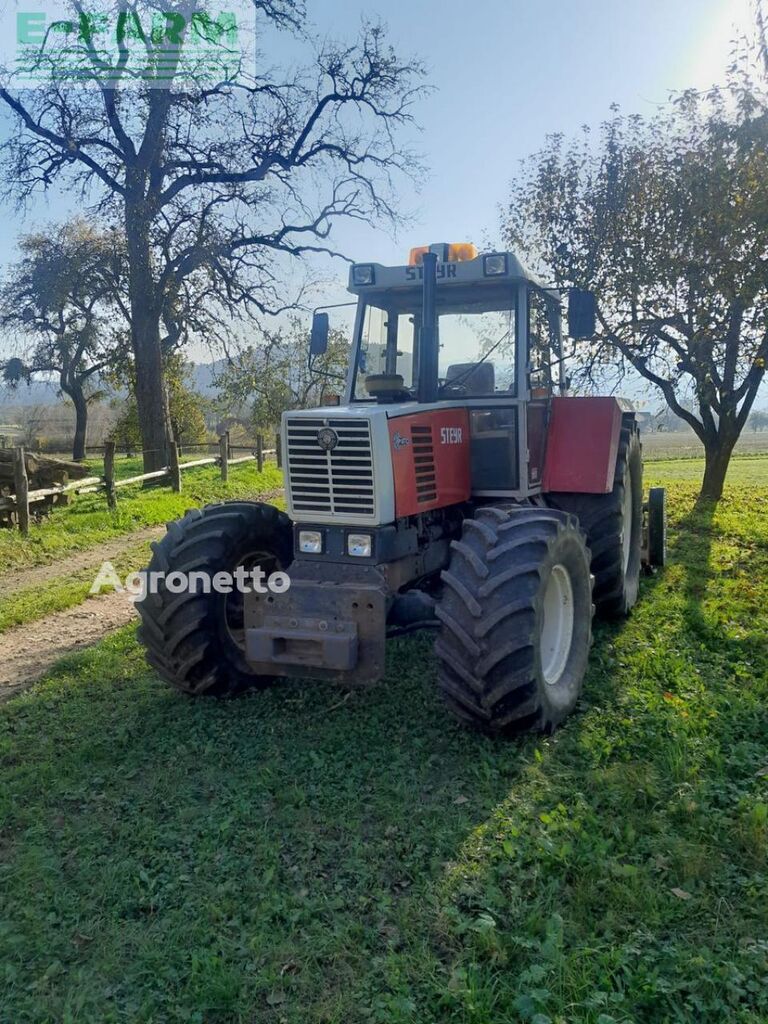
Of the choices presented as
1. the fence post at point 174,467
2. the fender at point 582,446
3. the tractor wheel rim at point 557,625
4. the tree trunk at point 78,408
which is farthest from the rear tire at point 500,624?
the tree trunk at point 78,408

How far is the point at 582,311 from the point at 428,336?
1076 millimetres

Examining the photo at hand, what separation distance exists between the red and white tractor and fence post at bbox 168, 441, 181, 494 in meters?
11.1

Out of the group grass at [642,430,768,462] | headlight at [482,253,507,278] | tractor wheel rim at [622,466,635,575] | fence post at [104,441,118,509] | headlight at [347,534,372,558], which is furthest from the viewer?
grass at [642,430,768,462]

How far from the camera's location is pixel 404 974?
2621 millimetres

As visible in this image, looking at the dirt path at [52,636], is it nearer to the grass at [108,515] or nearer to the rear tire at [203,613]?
the rear tire at [203,613]

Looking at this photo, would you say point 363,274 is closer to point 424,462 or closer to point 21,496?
point 424,462

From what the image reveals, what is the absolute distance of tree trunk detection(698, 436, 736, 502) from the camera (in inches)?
522

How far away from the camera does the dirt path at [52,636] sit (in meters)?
5.85

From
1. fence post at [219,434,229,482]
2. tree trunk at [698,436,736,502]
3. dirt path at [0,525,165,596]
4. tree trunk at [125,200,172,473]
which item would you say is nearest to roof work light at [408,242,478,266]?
dirt path at [0,525,165,596]

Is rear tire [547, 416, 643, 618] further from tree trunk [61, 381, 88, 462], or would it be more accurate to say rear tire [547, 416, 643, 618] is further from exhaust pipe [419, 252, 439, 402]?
tree trunk [61, 381, 88, 462]

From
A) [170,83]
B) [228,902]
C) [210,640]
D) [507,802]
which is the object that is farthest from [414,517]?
[170,83]

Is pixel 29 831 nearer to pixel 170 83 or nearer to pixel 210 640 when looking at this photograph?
pixel 210 640

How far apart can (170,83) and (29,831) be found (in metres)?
17.7

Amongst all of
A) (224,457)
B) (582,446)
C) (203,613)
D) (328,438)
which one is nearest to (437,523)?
(328,438)
